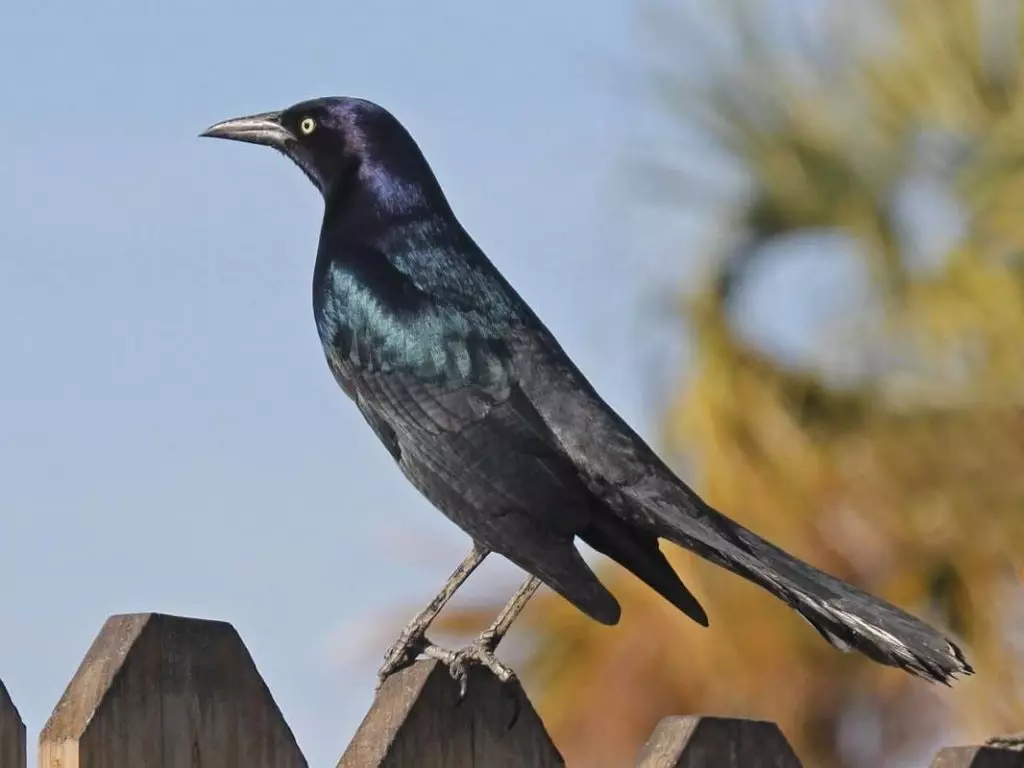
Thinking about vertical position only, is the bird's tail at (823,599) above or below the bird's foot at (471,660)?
below

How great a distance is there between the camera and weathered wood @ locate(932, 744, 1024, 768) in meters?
3.75

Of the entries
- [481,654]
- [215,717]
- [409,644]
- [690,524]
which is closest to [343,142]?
[690,524]

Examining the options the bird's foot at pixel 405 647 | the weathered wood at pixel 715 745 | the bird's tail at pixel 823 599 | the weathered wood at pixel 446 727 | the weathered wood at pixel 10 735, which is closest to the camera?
the weathered wood at pixel 10 735

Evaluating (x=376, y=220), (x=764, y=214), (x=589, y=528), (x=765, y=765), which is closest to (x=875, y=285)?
Answer: (x=764, y=214)

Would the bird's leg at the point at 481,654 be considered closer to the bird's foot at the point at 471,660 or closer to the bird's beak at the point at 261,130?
the bird's foot at the point at 471,660

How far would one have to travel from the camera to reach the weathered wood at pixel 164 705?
8.83ft

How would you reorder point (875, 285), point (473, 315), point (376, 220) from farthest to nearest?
point (875, 285) → point (376, 220) → point (473, 315)

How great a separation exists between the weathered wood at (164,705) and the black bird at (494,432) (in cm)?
51

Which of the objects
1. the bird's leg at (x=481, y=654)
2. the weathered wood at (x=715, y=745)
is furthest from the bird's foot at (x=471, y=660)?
the weathered wood at (x=715, y=745)

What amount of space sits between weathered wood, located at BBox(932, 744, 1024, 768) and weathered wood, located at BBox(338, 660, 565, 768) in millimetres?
939

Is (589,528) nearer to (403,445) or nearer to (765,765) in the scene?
(403,445)

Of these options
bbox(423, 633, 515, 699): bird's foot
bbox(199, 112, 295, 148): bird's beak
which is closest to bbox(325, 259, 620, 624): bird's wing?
bbox(423, 633, 515, 699): bird's foot

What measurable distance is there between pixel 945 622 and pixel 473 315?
163 inches

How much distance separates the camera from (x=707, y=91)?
8.68 meters
